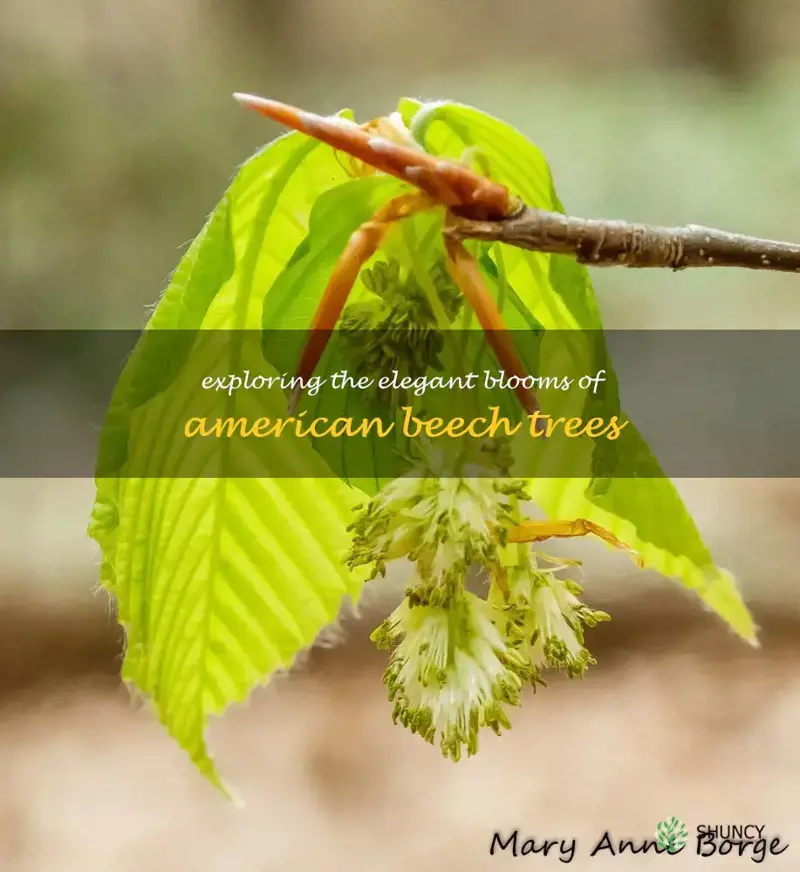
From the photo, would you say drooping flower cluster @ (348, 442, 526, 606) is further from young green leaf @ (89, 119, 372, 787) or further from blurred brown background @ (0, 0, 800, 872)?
blurred brown background @ (0, 0, 800, 872)

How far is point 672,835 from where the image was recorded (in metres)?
0.51

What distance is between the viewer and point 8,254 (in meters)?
0.53

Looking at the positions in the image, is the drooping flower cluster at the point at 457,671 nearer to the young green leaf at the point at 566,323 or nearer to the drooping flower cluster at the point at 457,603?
the drooping flower cluster at the point at 457,603

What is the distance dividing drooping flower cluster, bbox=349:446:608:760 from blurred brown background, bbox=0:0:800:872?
0.19 meters

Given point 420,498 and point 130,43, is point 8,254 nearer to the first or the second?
point 130,43

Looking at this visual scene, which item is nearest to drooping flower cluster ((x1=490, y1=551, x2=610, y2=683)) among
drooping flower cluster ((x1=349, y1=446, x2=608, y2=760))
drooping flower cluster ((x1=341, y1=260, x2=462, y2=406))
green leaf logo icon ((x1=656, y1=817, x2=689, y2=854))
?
drooping flower cluster ((x1=349, y1=446, x2=608, y2=760))

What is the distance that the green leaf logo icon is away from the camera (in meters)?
0.51

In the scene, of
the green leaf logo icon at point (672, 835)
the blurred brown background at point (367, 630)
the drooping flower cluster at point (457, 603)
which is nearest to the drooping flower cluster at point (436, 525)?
the drooping flower cluster at point (457, 603)

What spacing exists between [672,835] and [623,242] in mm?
422

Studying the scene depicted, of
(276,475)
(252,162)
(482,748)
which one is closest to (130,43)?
(252,162)

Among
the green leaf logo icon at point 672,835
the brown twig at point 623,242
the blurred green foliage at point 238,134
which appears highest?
the blurred green foliage at point 238,134

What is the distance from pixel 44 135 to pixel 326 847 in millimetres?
557

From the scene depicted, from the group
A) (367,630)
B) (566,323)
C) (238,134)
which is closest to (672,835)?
(367,630)

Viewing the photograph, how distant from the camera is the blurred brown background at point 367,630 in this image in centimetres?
52
